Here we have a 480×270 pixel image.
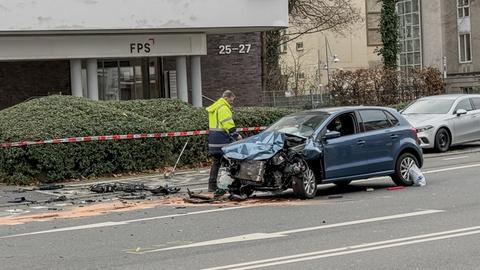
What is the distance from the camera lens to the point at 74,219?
11.8m

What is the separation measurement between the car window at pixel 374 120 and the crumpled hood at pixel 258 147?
1823mm

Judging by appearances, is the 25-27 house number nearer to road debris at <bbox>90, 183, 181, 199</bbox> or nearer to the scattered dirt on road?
road debris at <bbox>90, 183, 181, 199</bbox>

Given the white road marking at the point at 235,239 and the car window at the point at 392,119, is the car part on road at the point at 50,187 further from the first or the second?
the white road marking at the point at 235,239

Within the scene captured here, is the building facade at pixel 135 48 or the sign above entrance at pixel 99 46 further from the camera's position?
the sign above entrance at pixel 99 46

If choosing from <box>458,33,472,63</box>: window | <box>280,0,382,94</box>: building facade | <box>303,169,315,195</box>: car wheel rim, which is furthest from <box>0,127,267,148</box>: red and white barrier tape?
<box>280,0,382,94</box>: building facade

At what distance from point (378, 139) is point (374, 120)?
42 centimetres

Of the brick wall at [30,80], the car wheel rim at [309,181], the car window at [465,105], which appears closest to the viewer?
the car wheel rim at [309,181]

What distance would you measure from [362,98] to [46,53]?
11.4 metres

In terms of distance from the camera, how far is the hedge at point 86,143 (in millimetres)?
16609

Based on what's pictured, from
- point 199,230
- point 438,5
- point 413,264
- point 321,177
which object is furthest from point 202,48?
point 438,5

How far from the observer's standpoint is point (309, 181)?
12.7m

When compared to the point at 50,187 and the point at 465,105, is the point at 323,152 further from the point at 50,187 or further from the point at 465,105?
the point at 465,105

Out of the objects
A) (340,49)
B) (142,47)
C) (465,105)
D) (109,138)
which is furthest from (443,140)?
(340,49)

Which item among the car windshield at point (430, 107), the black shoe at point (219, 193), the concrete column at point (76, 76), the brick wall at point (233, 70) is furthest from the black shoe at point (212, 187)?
the brick wall at point (233, 70)
